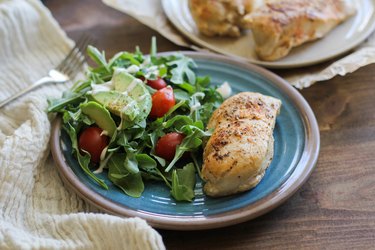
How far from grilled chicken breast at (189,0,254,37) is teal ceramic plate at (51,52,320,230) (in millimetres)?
598

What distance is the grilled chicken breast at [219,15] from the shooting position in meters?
2.57

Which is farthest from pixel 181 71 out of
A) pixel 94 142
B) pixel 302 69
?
pixel 302 69

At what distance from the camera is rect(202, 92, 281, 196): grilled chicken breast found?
1.69m

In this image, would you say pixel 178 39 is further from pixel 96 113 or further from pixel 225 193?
pixel 225 193

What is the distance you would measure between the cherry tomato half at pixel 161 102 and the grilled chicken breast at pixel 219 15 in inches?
28.6

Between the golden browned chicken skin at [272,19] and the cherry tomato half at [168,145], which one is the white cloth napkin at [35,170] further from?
the golden browned chicken skin at [272,19]

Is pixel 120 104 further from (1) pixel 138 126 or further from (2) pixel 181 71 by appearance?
(2) pixel 181 71

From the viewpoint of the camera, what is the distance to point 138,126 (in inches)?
74.3

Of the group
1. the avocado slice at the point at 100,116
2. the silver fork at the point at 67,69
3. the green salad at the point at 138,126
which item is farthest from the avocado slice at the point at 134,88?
the silver fork at the point at 67,69

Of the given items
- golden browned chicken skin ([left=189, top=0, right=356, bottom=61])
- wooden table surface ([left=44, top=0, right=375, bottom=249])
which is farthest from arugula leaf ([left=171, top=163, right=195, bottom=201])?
golden browned chicken skin ([left=189, top=0, right=356, bottom=61])

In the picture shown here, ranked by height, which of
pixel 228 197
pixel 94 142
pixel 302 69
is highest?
pixel 94 142

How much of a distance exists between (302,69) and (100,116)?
1.06 m

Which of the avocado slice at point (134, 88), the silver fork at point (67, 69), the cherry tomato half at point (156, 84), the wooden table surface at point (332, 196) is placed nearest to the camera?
the wooden table surface at point (332, 196)

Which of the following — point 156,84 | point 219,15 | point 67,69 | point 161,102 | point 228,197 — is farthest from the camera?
point 219,15
